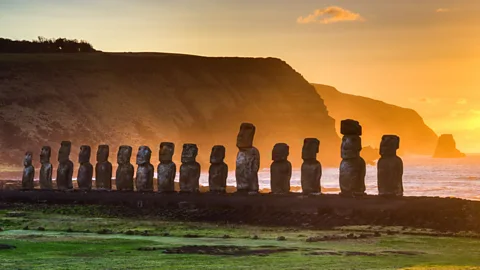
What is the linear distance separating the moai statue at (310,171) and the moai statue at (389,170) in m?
2.99

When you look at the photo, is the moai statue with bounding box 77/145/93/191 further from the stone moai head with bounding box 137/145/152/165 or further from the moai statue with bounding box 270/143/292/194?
the moai statue with bounding box 270/143/292/194

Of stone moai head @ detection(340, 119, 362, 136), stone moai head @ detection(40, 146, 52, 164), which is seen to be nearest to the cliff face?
stone moai head @ detection(40, 146, 52, 164)

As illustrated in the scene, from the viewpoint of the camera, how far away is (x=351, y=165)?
35250mm

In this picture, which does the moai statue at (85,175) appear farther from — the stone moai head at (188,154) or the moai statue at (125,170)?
the stone moai head at (188,154)

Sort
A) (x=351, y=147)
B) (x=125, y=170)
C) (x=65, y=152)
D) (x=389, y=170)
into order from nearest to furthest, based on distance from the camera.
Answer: (x=389, y=170)
(x=351, y=147)
(x=125, y=170)
(x=65, y=152)

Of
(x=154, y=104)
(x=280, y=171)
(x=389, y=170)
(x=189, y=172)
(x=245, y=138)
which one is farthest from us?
(x=154, y=104)

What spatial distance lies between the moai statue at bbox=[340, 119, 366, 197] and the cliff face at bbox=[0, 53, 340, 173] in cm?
8167

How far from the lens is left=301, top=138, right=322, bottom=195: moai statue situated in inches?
1446

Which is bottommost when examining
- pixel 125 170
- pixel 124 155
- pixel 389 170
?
pixel 389 170

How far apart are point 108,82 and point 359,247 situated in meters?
130

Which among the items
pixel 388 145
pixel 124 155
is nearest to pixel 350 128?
Answer: pixel 388 145

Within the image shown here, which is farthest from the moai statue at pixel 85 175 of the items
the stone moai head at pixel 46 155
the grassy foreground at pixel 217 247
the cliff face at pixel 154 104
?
the cliff face at pixel 154 104

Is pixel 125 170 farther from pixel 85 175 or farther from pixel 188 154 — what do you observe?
pixel 188 154

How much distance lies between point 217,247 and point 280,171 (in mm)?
13254
